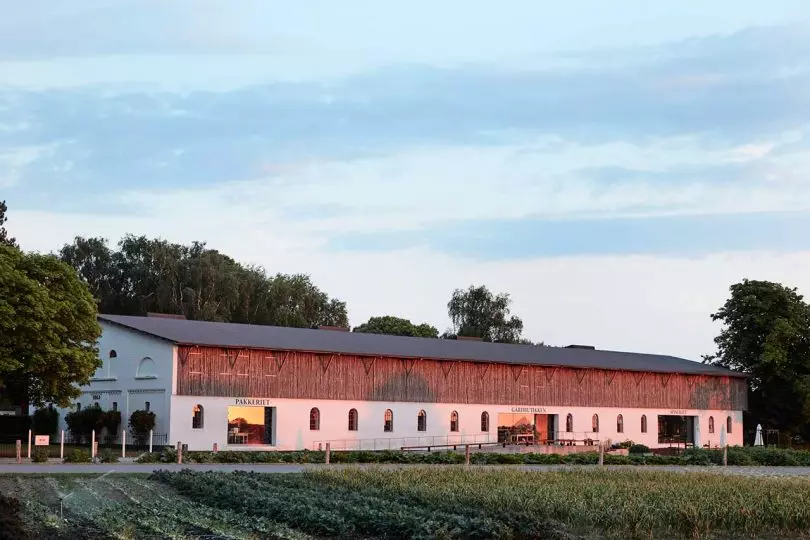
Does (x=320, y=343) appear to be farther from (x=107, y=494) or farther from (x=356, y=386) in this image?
(x=107, y=494)

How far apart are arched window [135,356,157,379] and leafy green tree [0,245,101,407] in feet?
27.4

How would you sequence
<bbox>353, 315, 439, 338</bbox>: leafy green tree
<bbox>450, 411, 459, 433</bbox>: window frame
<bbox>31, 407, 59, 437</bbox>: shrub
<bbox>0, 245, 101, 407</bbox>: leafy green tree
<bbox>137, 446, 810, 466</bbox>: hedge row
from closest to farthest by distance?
<bbox>137, 446, 810, 466</bbox>: hedge row
<bbox>0, 245, 101, 407</bbox>: leafy green tree
<bbox>31, 407, 59, 437</bbox>: shrub
<bbox>450, 411, 459, 433</bbox>: window frame
<bbox>353, 315, 439, 338</bbox>: leafy green tree

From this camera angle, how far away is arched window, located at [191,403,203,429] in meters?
63.6

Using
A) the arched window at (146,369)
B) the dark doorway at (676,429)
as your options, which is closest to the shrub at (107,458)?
the arched window at (146,369)

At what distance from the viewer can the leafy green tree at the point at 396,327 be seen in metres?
112

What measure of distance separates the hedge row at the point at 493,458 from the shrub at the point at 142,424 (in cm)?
851

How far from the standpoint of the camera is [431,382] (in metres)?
73.1

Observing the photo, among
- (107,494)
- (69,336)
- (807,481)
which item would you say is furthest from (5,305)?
(807,481)

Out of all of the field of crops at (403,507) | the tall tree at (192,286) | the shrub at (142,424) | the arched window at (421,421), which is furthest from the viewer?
the tall tree at (192,286)

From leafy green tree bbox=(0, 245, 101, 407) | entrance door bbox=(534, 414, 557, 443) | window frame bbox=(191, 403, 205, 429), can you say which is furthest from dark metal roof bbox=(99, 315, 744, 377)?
leafy green tree bbox=(0, 245, 101, 407)

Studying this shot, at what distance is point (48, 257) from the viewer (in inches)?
2206

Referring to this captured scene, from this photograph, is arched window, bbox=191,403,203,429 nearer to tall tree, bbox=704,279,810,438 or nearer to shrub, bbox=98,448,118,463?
shrub, bbox=98,448,118,463

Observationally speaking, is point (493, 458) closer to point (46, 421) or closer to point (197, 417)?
point (197, 417)

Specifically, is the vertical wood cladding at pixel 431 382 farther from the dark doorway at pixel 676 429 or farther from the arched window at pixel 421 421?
the dark doorway at pixel 676 429
